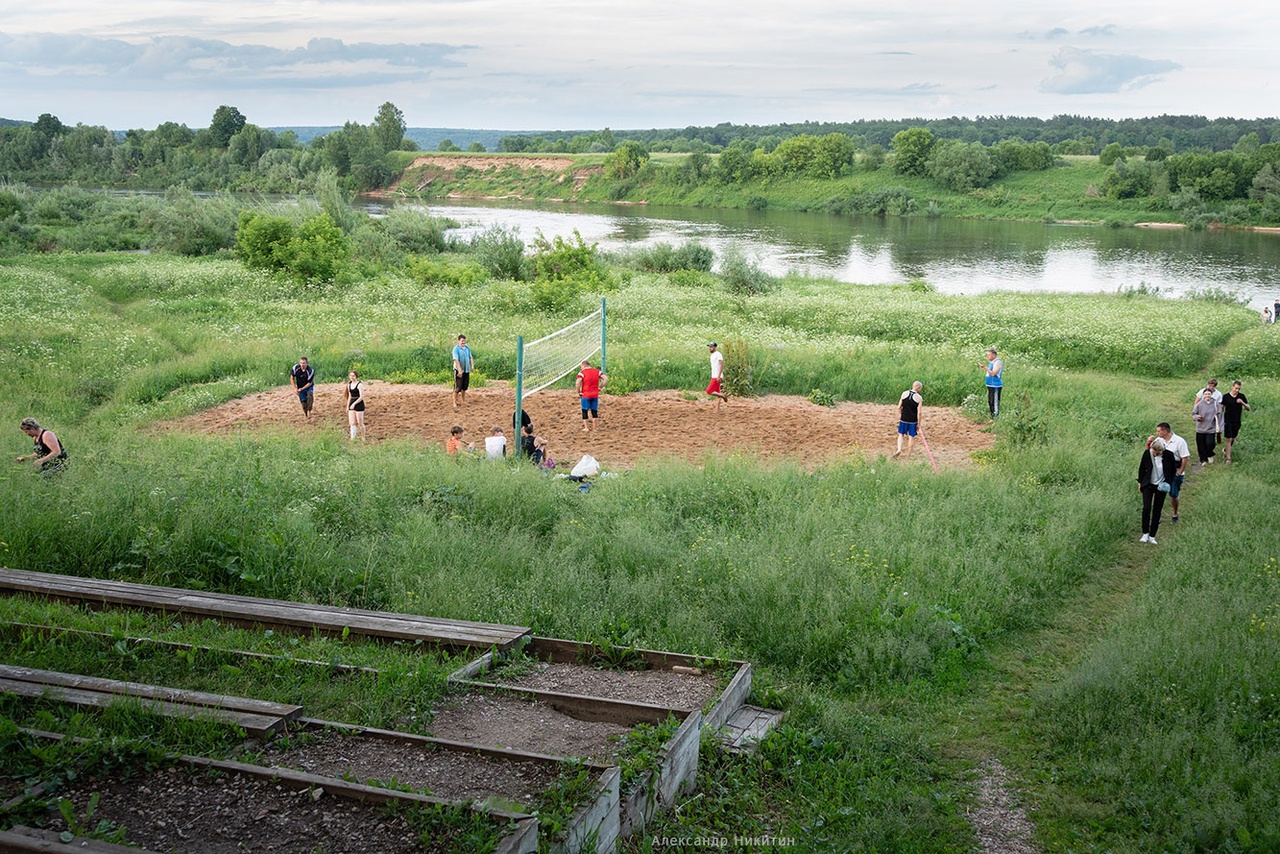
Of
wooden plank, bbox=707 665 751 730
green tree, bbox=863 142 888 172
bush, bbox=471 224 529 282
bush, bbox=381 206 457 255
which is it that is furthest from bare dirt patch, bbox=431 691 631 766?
green tree, bbox=863 142 888 172

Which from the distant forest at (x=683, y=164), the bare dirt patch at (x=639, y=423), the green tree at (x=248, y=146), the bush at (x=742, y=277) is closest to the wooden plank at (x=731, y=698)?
the bare dirt patch at (x=639, y=423)

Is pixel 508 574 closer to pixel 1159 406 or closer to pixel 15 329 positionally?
pixel 1159 406

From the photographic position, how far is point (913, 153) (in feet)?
352

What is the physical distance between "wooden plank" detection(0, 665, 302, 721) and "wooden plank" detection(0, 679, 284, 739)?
5 cm

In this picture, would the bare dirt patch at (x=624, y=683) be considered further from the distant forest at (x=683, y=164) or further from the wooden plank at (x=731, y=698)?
the distant forest at (x=683, y=164)

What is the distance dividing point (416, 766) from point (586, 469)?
897 centimetres

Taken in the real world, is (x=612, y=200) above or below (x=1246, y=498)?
above

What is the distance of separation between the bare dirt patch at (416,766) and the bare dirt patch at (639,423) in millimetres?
9776

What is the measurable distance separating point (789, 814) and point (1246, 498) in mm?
10528

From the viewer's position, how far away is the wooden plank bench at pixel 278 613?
7875 millimetres

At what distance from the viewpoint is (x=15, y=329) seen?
80.5ft

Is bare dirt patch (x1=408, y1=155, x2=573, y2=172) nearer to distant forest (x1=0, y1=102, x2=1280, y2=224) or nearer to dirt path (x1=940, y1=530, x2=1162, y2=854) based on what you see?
distant forest (x1=0, y1=102, x2=1280, y2=224)

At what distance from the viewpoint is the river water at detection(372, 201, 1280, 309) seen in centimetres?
5181

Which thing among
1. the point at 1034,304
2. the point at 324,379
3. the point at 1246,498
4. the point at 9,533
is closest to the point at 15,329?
the point at 324,379
